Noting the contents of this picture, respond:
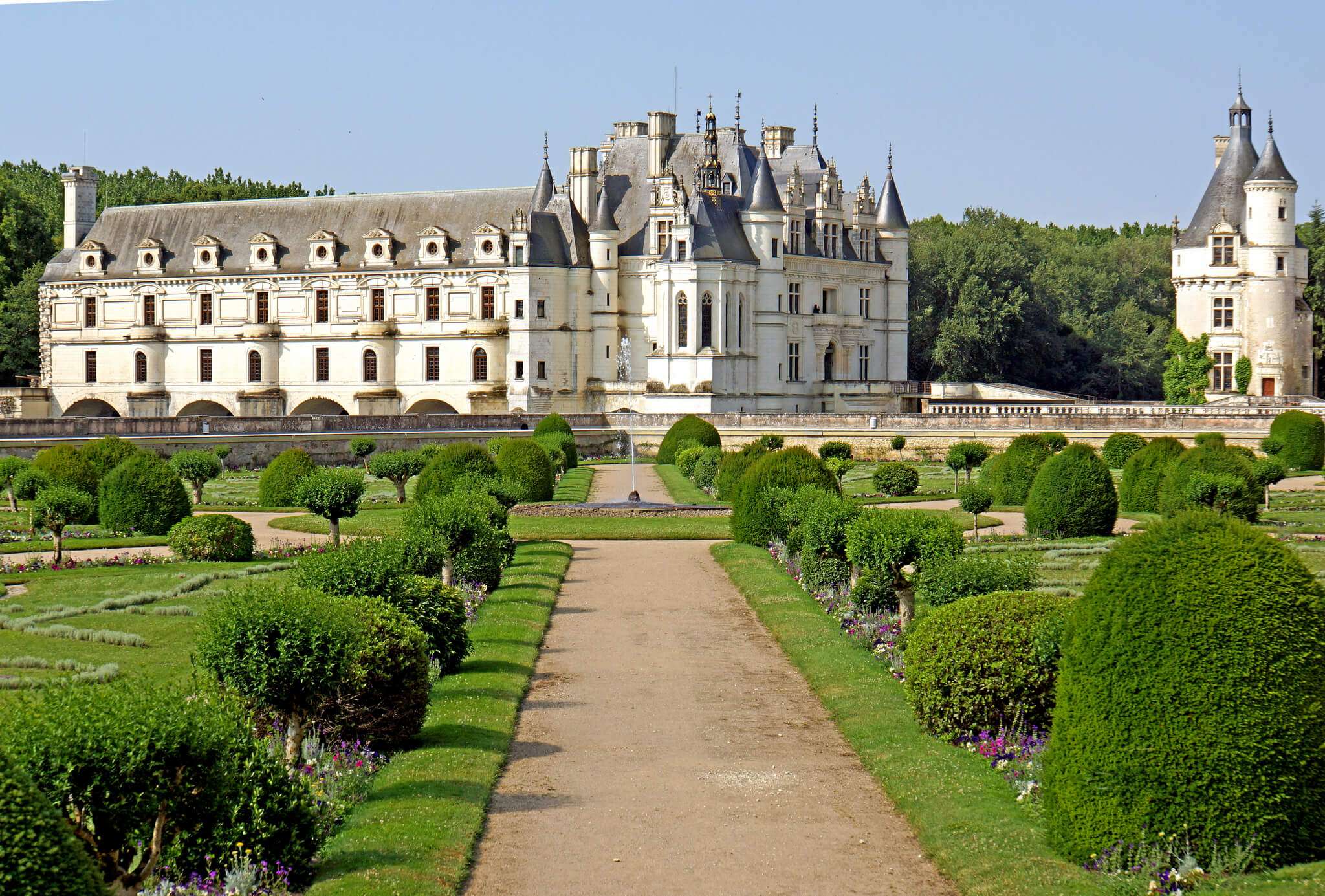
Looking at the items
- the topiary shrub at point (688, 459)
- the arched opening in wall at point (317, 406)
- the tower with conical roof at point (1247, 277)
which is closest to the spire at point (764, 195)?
the tower with conical roof at point (1247, 277)

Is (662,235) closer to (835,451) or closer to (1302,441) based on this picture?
(835,451)

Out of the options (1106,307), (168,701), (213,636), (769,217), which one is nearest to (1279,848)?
(168,701)

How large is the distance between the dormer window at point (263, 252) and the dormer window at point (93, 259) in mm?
6558

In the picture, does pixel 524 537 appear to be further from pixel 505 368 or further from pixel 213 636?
pixel 505 368

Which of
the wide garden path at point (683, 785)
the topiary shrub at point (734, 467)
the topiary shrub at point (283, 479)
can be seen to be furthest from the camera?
the topiary shrub at point (283, 479)

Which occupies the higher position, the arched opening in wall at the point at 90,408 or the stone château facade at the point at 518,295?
the stone château facade at the point at 518,295

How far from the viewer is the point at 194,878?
7.97 metres

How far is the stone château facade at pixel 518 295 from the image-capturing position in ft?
204

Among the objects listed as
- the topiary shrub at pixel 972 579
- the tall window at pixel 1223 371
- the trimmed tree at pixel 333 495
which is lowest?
the topiary shrub at pixel 972 579

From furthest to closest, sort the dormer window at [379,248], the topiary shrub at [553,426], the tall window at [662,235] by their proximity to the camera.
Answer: the dormer window at [379,248] → the tall window at [662,235] → the topiary shrub at [553,426]

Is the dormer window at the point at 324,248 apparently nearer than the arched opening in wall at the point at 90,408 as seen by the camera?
Yes

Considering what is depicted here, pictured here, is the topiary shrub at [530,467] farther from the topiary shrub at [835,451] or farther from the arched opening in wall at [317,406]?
the arched opening in wall at [317,406]

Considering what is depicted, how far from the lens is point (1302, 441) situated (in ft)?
135

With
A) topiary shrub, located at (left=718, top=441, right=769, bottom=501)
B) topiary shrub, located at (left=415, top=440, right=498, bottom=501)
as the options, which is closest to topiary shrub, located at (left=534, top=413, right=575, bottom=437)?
topiary shrub, located at (left=718, top=441, right=769, bottom=501)
